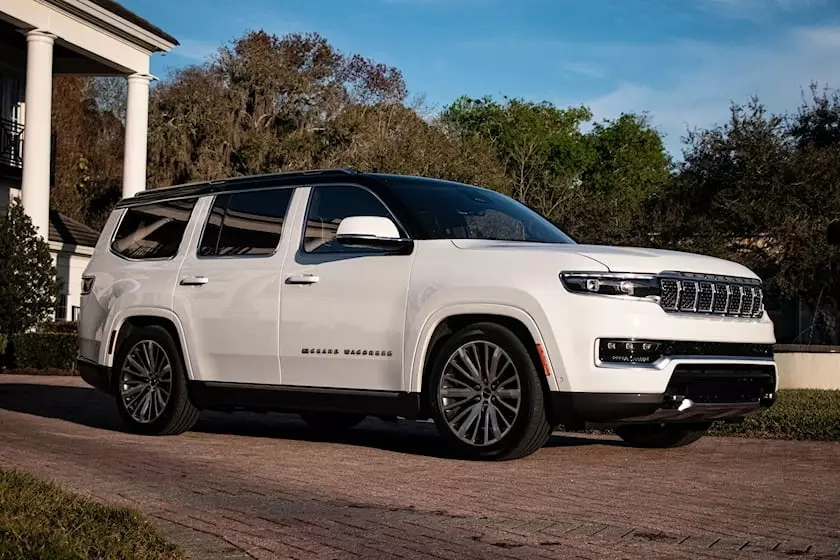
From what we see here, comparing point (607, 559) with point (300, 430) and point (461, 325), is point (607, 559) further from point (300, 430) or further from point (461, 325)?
point (300, 430)

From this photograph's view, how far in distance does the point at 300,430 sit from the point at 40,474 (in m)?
4.03

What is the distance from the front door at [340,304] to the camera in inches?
335

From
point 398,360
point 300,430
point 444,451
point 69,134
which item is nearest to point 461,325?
point 398,360

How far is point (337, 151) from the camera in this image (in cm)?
4753

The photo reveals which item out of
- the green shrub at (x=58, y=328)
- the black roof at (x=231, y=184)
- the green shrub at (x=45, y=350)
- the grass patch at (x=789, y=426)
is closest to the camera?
the black roof at (x=231, y=184)

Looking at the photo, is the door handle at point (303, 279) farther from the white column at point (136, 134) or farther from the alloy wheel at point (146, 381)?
the white column at point (136, 134)

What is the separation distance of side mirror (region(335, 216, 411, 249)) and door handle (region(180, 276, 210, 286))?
64.1 inches

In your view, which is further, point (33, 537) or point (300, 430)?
point (300, 430)

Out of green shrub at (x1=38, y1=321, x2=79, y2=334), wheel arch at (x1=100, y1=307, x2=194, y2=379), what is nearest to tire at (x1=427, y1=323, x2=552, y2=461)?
wheel arch at (x1=100, y1=307, x2=194, y2=379)

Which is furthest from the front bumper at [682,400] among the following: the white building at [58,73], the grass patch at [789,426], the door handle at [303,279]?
the white building at [58,73]

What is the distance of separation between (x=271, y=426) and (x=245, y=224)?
2519 millimetres

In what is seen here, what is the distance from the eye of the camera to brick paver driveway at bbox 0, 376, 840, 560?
5.23 m

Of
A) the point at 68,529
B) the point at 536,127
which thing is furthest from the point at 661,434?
the point at 536,127

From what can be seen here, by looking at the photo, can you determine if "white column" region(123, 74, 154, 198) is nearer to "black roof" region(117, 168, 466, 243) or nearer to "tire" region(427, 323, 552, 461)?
"black roof" region(117, 168, 466, 243)
